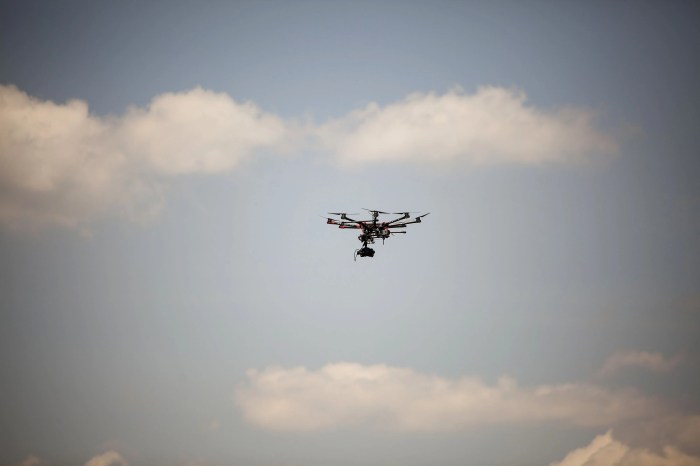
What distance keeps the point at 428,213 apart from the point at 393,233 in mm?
6443

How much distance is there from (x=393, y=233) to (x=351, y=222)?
5.21m

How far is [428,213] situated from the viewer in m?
135

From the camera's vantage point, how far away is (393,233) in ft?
459

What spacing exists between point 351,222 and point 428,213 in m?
10.4

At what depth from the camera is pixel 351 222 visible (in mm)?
140750
